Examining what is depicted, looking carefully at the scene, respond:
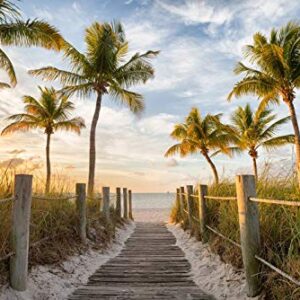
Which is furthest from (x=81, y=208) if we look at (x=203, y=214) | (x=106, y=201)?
(x=106, y=201)

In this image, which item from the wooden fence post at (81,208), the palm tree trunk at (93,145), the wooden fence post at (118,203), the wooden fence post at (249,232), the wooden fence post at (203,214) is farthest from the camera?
the palm tree trunk at (93,145)

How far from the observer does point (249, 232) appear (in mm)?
3629

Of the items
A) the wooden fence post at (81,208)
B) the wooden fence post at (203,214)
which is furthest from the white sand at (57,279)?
the wooden fence post at (203,214)

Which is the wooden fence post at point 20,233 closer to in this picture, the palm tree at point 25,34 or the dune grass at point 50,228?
the dune grass at point 50,228

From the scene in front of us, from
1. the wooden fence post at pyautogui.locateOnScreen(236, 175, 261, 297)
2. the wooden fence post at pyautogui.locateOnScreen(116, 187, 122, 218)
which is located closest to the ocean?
the wooden fence post at pyautogui.locateOnScreen(116, 187, 122, 218)

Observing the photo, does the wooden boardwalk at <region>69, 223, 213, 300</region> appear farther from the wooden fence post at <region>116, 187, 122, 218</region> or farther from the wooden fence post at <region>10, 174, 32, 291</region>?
the wooden fence post at <region>116, 187, 122, 218</region>

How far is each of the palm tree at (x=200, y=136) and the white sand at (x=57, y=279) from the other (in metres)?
16.1

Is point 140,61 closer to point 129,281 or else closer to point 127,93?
point 127,93

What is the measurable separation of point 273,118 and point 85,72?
501 inches

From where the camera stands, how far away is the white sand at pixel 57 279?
358cm

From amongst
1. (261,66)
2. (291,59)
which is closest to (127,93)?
(261,66)

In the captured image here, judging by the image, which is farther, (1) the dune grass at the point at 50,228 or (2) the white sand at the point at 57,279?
(1) the dune grass at the point at 50,228

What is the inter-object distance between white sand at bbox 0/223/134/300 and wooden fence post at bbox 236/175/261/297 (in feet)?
Result: 6.88

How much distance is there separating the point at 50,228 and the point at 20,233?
1334mm
